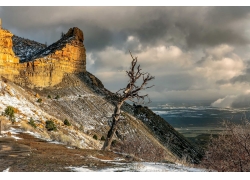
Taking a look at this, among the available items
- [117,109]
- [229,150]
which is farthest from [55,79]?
[229,150]

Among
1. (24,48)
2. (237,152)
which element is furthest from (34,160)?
(24,48)

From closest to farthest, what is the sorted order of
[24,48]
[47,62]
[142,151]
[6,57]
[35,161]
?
1. [35,161]
2. [142,151]
3. [6,57]
4. [47,62]
5. [24,48]

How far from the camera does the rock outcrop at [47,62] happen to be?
55156 mm

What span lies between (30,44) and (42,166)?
83.7 m

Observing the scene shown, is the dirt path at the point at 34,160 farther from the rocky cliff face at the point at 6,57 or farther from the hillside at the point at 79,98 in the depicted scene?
the rocky cliff face at the point at 6,57

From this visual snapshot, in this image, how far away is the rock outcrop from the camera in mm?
55156

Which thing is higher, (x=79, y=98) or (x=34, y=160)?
(x=79, y=98)

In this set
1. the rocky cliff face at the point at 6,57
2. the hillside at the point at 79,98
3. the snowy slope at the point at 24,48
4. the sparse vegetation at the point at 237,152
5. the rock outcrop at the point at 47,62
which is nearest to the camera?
the sparse vegetation at the point at 237,152

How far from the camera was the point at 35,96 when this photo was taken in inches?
1946

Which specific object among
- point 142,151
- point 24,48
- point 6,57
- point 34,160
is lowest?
point 142,151

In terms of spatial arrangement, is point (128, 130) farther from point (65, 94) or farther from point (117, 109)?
point (117, 109)

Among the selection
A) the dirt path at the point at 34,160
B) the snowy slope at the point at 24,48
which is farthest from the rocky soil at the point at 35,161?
the snowy slope at the point at 24,48

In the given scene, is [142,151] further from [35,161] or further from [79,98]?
[79,98]

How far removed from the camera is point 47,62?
202 ft
